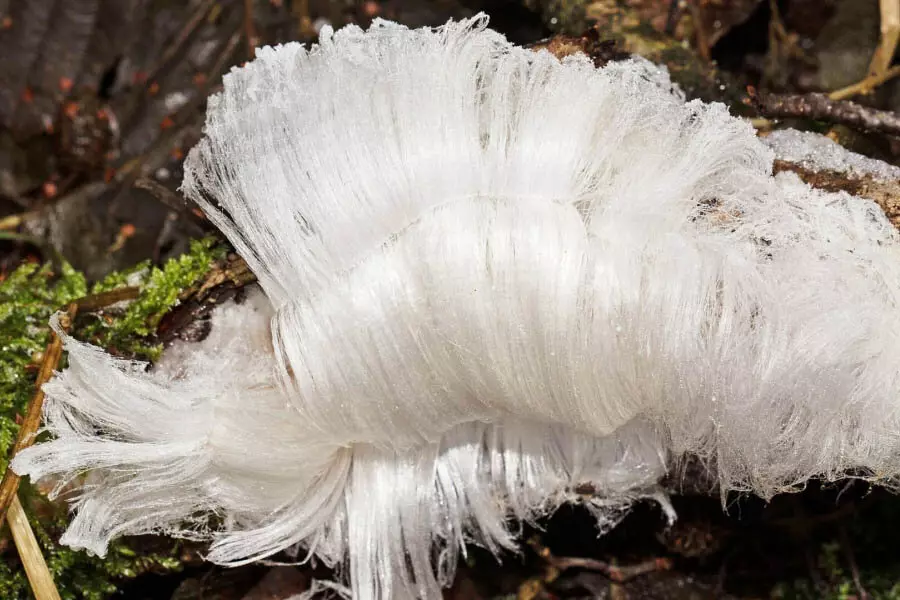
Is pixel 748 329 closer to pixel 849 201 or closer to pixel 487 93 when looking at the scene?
pixel 849 201

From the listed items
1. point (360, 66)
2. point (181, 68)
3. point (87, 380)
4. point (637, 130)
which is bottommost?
point (87, 380)

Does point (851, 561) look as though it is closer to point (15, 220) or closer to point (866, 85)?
point (866, 85)

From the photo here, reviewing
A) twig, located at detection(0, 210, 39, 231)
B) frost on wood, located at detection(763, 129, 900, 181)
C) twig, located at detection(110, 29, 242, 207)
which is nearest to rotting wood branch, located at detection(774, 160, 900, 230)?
frost on wood, located at detection(763, 129, 900, 181)

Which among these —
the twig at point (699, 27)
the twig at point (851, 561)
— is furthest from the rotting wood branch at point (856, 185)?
the twig at point (699, 27)

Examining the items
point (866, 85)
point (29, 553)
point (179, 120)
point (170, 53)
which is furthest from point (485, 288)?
point (170, 53)

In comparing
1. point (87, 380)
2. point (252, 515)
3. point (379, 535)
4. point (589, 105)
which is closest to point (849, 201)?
point (589, 105)
